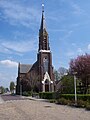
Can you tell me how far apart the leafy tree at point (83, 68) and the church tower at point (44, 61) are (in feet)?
130

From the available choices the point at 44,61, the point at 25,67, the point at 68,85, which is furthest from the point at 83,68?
the point at 25,67

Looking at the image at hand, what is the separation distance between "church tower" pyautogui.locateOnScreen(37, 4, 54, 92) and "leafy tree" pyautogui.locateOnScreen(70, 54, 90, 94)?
39558mm

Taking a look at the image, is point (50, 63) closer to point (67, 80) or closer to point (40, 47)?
point (40, 47)

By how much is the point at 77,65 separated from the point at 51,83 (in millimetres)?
42873

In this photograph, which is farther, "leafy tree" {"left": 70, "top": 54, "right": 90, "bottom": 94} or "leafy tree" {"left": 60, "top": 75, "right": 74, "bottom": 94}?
"leafy tree" {"left": 70, "top": 54, "right": 90, "bottom": 94}

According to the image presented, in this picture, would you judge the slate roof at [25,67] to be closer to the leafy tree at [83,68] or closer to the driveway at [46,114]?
the leafy tree at [83,68]

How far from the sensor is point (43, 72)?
96.2m

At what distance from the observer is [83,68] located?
52.2m

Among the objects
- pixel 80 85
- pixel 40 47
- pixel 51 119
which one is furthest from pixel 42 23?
pixel 51 119

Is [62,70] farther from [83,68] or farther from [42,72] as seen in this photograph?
[83,68]

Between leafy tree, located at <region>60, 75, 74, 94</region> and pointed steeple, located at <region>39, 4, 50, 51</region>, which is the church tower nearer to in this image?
pointed steeple, located at <region>39, 4, 50, 51</region>

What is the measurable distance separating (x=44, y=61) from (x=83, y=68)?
46.7 metres

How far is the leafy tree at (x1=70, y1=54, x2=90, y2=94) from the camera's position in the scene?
169ft

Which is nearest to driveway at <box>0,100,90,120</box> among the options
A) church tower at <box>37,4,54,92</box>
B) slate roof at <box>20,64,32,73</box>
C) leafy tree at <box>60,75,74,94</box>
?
leafy tree at <box>60,75,74,94</box>
